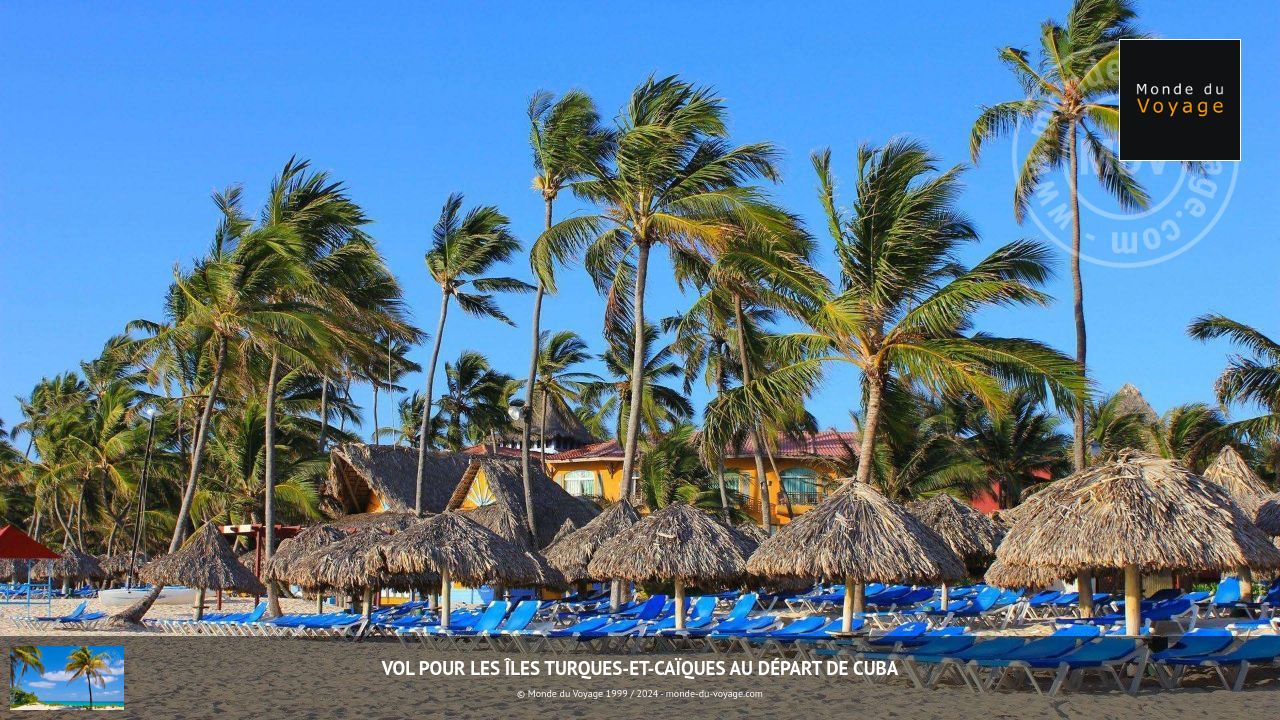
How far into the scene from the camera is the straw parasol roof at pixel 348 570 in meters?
17.8

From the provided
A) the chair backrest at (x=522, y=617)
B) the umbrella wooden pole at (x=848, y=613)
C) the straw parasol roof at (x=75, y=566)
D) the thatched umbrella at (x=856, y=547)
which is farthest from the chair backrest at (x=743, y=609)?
the straw parasol roof at (x=75, y=566)

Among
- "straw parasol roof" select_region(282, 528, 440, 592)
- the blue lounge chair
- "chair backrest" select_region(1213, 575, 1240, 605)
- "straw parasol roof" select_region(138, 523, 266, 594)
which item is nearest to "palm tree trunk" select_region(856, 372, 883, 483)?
the blue lounge chair

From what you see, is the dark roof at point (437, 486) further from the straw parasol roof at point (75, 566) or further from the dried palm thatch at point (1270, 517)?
the dried palm thatch at point (1270, 517)

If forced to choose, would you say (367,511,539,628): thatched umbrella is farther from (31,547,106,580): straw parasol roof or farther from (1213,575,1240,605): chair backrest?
(31,547,106,580): straw parasol roof

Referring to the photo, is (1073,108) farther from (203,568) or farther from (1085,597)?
(203,568)

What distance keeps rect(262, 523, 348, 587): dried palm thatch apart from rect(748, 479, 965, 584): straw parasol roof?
30.9 ft

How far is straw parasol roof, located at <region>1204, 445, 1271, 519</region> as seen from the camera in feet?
63.8

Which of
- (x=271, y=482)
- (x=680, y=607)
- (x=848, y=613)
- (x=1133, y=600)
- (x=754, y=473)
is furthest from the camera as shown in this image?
(x=754, y=473)

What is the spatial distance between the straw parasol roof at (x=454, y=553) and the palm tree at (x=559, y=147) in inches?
183

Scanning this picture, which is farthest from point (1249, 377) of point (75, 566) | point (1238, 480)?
point (75, 566)

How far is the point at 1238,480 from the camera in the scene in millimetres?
20141

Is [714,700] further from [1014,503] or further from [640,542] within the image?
[1014,503]

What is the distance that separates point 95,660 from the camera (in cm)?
805

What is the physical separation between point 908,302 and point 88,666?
11.4 meters
